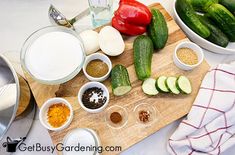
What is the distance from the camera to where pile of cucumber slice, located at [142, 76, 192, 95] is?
0.89 m

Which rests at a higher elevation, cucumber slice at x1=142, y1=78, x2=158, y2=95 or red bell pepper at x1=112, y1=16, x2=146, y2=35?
red bell pepper at x1=112, y1=16, x2=146, y2=35

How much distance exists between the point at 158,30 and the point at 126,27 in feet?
0.38

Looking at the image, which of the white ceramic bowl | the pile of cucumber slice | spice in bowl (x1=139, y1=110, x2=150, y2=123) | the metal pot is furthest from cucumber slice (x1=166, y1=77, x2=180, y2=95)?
the metal pot

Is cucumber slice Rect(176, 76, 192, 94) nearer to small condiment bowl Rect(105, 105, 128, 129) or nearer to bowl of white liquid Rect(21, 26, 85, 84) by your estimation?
small condiment bowl Rect(105, 105, 128, 129)

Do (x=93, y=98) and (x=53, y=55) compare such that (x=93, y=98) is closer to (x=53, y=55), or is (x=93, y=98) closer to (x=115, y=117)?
(x=115, y=117)

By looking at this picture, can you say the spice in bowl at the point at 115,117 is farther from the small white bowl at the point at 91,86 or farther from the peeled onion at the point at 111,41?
the peeled onion at the point at 111,41

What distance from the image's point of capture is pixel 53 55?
0.90 m

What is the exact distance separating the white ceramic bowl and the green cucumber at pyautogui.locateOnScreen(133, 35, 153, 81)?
164 mm

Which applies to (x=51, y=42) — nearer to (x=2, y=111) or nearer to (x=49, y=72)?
(x=49, y=72)

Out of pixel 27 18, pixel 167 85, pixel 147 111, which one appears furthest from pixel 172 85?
pixel 27 18

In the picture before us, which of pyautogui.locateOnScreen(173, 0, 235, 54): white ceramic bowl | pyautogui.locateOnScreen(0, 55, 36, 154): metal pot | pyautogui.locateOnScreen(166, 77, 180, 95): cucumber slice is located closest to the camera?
pyautogui.locateOnScreen(0, 55, 36, 154): metal pot

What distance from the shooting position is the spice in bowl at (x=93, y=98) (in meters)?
0.87

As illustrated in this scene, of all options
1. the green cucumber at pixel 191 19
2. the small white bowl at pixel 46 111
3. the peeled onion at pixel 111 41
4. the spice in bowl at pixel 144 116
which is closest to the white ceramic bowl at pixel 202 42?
the green cucumber at pixel 191 19

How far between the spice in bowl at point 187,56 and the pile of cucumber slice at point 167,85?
66 mm
